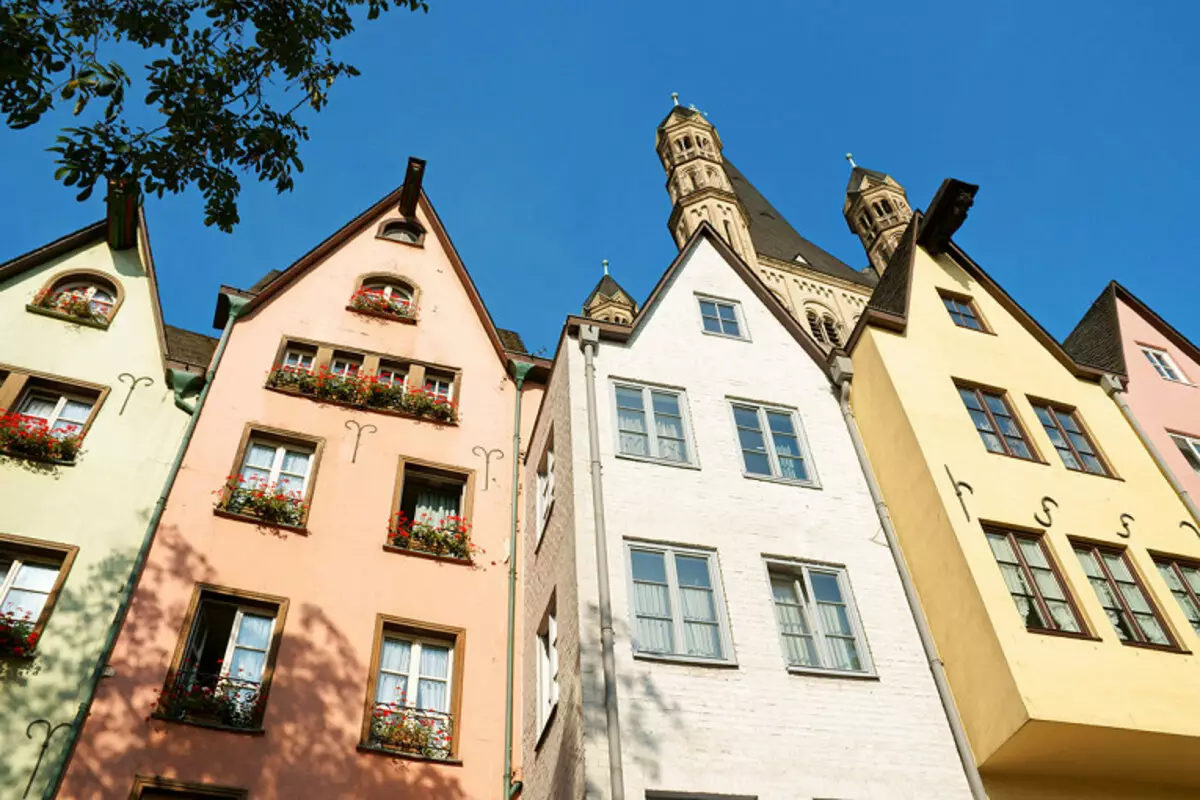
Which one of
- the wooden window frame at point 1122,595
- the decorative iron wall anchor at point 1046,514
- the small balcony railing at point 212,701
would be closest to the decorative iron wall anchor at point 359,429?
the small balcony railing at point 212,701

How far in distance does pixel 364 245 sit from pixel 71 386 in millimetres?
7215

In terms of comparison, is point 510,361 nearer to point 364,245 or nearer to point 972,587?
point 364,245

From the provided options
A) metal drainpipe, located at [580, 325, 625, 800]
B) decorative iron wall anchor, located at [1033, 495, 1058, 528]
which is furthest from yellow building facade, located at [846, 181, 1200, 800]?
metal drainpipe, located at [580, 325, 625, 800]

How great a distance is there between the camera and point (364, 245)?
21.5 meters

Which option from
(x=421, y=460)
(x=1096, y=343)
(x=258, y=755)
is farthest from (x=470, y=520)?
(x=1096, y=343)

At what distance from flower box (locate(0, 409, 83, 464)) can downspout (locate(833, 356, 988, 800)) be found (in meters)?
13.0

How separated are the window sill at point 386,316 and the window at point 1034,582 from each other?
11.8 metres

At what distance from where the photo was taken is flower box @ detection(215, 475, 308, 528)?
1502 centimetres

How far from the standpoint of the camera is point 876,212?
8169cm

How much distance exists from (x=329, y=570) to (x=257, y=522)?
140 cm

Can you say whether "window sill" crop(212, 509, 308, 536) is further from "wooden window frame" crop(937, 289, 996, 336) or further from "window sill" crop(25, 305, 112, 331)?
"wooden window frame" crop(937, 289, 996, 336)

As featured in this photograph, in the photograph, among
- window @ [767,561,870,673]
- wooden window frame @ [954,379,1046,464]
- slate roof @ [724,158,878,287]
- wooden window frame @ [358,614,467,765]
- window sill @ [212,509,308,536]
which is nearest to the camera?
wooden window frame @ [358,614,467,765]

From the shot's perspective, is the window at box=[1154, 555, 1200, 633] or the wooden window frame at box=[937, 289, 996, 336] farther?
the wooden window frame at box=[937, 289, 996, 336]

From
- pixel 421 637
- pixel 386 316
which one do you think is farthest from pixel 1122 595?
pixel 386 316
